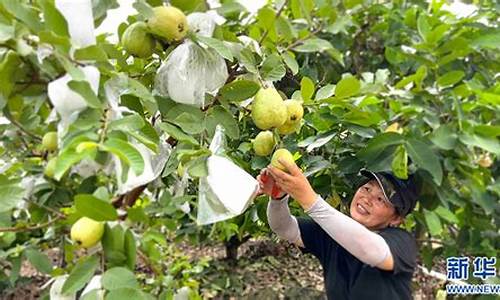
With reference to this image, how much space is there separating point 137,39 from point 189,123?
144mm

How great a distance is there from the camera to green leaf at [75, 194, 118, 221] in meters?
0.63

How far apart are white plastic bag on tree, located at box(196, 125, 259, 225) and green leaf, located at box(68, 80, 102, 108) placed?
212mm

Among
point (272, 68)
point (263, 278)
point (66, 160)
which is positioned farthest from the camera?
point (263, 278)

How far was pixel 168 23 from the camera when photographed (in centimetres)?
75

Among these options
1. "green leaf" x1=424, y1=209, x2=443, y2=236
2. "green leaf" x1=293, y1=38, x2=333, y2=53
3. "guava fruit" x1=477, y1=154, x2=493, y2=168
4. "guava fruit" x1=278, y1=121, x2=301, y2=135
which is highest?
"green leaf" x1=293, y1=38, x2=333, y2=53

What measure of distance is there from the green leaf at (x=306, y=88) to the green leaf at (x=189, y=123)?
251 mm

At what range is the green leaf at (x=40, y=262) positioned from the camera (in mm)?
1008

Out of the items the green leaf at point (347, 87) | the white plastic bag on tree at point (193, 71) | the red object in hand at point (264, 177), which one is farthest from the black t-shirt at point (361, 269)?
the white plastic bag on tree at point (193, 71)

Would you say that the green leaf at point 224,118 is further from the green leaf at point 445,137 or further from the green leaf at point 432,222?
the green leaf at point 432,222

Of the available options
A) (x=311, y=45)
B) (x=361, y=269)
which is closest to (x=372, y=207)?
(x=361, y=269)

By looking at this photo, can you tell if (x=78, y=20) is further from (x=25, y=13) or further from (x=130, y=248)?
(x=130, y=248)

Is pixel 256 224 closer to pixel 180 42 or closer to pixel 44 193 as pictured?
pixel 44 193

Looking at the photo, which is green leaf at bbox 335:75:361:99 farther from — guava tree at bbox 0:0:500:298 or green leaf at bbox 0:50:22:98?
green leaf at bbox 0:50:22:98

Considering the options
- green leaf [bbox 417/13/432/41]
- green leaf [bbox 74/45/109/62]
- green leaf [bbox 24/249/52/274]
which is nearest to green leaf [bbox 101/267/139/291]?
green leaf [bbox 74/45/109/62]
